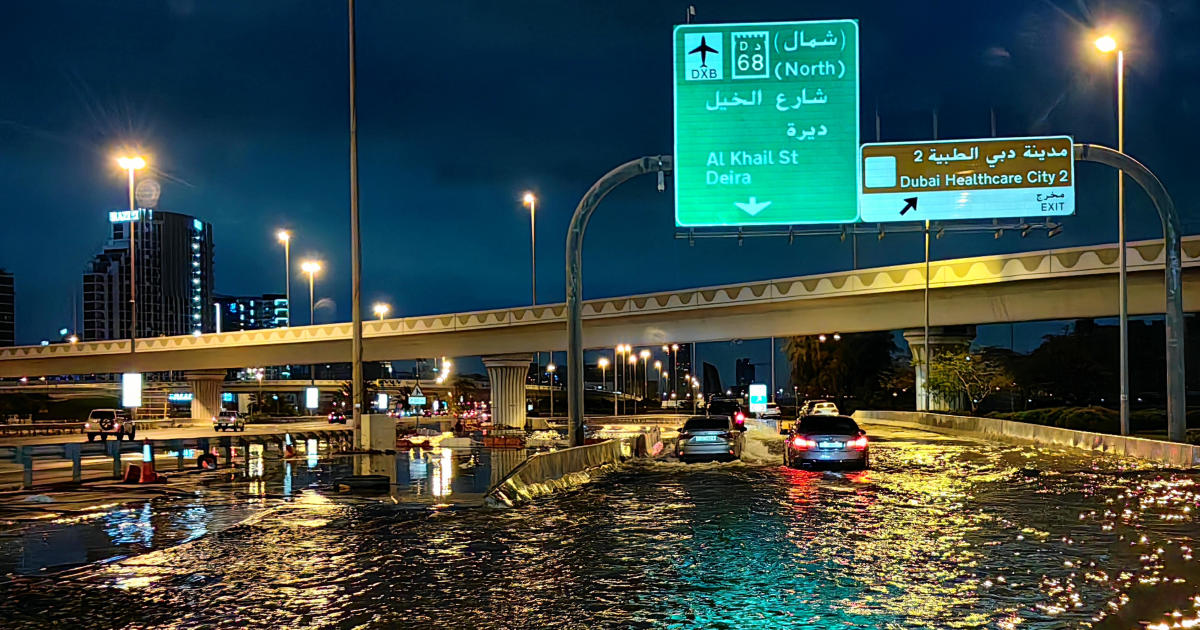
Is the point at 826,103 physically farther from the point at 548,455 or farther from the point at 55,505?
the point at 55,505

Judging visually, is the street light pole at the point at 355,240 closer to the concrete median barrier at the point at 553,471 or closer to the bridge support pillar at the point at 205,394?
the concrete median barrier at the point at 553,471

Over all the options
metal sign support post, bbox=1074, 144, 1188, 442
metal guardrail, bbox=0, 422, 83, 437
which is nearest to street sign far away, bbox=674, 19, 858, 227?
metal sign support post, bbox=1074, 144, 1188, 442

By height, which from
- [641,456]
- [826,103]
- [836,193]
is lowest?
[641,456]

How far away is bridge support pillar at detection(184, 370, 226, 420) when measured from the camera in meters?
98.5

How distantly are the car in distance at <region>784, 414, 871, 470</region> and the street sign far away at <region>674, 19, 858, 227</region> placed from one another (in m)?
5.68

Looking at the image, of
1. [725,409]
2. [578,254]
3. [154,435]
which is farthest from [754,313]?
[578,254]

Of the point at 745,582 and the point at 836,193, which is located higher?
the point at 836,193

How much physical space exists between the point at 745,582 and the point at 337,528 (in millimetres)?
7567

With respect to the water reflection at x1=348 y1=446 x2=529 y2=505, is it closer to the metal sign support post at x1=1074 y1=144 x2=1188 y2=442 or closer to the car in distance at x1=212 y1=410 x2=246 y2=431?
the metal sign support post at x1=1074 y1=144 x2=1188 y2=442

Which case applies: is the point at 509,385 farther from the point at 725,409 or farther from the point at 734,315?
the point at 725,409

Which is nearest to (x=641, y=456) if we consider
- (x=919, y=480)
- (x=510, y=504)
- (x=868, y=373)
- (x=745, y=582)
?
(x=919, y=480)

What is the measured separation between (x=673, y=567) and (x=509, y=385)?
215 feet

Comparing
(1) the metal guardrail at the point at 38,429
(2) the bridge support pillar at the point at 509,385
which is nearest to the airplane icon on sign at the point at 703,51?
(2) the bridge support pillar at the point at 509,385

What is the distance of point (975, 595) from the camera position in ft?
35.0
